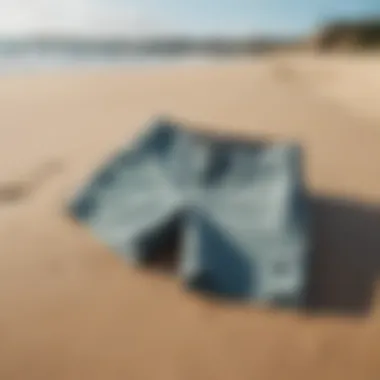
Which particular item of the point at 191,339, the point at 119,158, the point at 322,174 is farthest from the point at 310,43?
the point at 191,339

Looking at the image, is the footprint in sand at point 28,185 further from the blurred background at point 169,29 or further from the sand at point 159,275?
the blurred background at point 169,29

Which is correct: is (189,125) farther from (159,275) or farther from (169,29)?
(169,29)

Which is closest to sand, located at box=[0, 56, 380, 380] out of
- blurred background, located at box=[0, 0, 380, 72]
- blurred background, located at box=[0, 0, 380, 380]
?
blurred background, located at box=[0, 0, 380, 380]

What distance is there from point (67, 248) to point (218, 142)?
41cm

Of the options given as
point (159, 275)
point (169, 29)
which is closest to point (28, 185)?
point (159, 275)

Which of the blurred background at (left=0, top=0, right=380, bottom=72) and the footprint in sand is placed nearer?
the footprint in sand

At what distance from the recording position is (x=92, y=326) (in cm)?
121

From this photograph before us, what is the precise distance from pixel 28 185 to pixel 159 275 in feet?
1.38

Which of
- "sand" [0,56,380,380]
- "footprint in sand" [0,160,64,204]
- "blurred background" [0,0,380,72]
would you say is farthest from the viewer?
"blurred background" [0,0,380,72]

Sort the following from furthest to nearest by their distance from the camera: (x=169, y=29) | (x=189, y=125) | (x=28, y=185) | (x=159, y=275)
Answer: (x=169, y=29), (x=189, y=125), (x=28, y=185), (x=159, y=275)

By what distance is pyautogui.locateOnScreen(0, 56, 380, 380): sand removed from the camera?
115 cm

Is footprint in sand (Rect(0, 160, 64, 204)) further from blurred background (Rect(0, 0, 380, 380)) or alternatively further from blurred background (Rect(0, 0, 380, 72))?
blurred background (Rect(0, 0, 380, 72))

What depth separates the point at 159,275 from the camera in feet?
4.38

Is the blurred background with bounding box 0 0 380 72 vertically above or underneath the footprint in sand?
above
